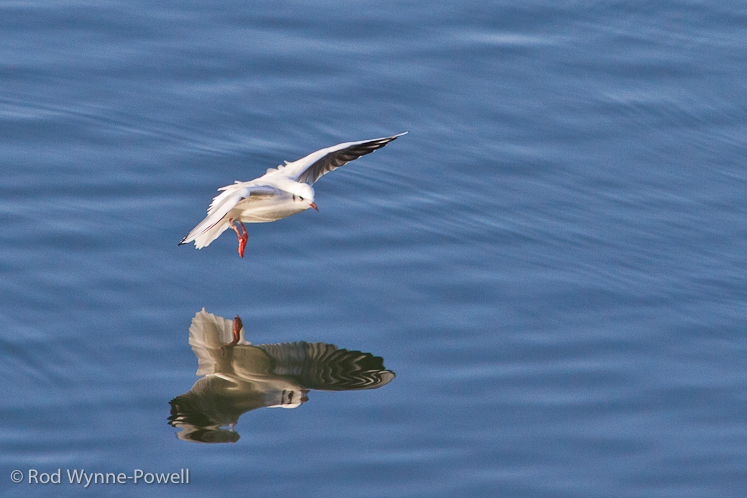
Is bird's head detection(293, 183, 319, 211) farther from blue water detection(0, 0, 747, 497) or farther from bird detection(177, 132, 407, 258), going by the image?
blue water detection(0, 0, 747, 497)

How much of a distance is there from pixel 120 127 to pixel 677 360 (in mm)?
8180

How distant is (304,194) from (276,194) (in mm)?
332

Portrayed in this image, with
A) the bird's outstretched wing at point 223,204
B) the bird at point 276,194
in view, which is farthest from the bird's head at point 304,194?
the bird's outstretched wing at point 223,204

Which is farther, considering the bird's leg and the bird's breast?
the bird's leg

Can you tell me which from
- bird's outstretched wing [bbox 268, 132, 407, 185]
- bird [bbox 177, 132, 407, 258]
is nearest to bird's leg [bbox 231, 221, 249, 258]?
bird [bbox 177, 132, 407, 258]

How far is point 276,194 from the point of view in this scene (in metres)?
13.5

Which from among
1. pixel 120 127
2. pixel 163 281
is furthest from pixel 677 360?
pixel 120 127

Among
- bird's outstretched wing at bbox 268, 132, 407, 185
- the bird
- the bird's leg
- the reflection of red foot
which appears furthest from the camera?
the bird's leg

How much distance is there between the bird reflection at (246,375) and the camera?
12.1m

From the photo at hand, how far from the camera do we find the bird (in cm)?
1300

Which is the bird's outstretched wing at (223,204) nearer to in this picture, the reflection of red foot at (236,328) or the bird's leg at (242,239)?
the bird's leg at (242,239)

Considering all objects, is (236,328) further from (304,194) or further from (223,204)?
(304,194)

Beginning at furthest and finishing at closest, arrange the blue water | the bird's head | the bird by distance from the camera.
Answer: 1. the bird's head
2. the bird
3. the blue water

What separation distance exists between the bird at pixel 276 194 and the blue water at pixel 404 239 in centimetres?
72
